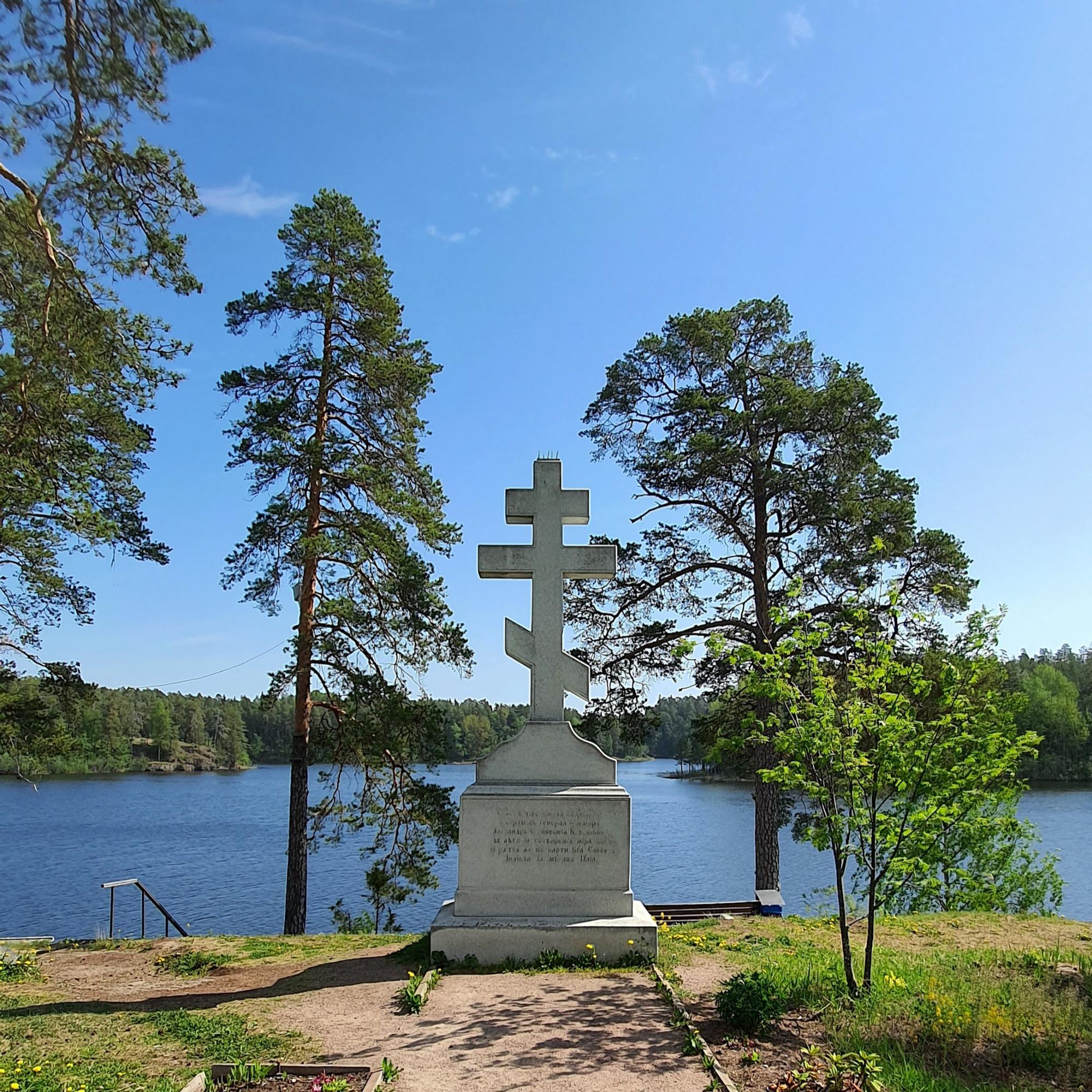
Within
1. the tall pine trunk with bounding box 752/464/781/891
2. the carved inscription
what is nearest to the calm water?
the carved inscription

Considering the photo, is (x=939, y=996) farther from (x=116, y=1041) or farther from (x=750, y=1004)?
(x=116, y=1041)

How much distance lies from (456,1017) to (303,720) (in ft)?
24.0

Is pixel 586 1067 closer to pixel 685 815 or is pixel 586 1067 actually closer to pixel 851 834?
pixel 851 834

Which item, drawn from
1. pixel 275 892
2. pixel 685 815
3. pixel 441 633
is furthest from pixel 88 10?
pixel 685 815

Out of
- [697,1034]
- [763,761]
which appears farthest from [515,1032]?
[763,761]

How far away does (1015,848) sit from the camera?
12.9m

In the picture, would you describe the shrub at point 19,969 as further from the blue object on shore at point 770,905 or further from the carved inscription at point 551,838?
the blue object on shore at point 770,905

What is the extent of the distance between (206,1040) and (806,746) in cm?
419

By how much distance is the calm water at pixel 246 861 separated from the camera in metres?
19.2

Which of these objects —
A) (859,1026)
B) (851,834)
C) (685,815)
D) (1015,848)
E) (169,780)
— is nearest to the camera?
(859,1026)

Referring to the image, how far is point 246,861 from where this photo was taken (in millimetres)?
27047

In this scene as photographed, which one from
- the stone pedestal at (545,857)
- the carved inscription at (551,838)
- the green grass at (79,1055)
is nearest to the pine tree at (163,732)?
the stone pedestal at (545,857)

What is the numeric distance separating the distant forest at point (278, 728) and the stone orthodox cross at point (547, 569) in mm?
25724

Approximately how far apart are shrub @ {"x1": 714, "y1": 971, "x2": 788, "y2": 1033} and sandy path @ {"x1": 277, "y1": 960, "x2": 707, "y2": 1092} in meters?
0.39
